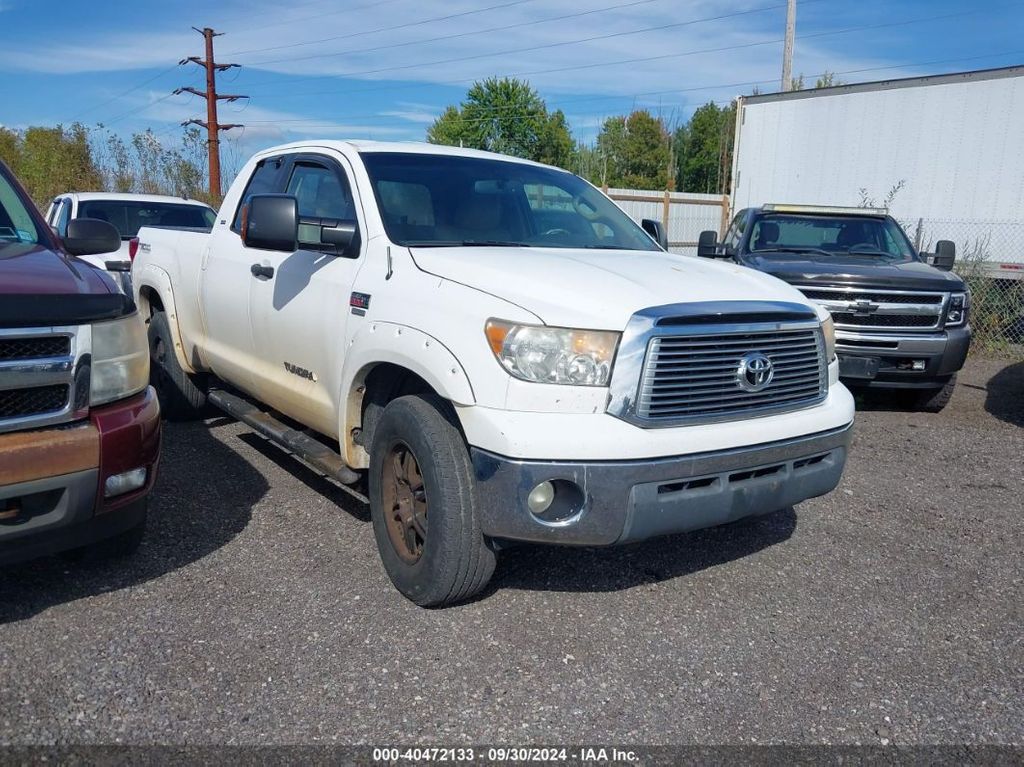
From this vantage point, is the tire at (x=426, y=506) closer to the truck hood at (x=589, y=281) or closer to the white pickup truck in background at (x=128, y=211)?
the truck hood at (x=589, y=281)

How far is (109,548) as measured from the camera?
12.4 ft

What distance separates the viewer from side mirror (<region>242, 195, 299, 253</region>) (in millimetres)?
3896

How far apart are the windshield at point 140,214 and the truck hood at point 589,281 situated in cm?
730

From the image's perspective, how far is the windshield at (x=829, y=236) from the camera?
8328mm

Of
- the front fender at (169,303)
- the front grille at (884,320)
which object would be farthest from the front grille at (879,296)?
the front fender at (169,303)

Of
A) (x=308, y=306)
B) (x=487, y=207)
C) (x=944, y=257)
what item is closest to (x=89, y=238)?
(x=308, y=306)

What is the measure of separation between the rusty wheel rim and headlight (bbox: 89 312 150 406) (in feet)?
3.44

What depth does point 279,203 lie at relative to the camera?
3.91 metres

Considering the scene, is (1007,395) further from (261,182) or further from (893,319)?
(261,182)

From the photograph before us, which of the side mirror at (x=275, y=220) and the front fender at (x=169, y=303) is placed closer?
the side mirror at (x=275, y=220)

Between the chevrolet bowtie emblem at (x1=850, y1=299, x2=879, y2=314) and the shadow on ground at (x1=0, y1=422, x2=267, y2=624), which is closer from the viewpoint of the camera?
the shadow on ground at (x1=0, y1=422, x2=267, y2=624)

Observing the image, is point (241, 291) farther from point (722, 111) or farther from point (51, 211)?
point (722, 111)

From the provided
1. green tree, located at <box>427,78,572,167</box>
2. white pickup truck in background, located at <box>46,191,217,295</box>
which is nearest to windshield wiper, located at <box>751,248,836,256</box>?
white pickup truck in background, located at <box>46,191,217,295</box>

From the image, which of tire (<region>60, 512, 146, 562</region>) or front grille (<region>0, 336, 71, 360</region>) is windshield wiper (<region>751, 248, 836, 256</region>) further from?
front grille (<region>0, 336, 71, 360</region>)
